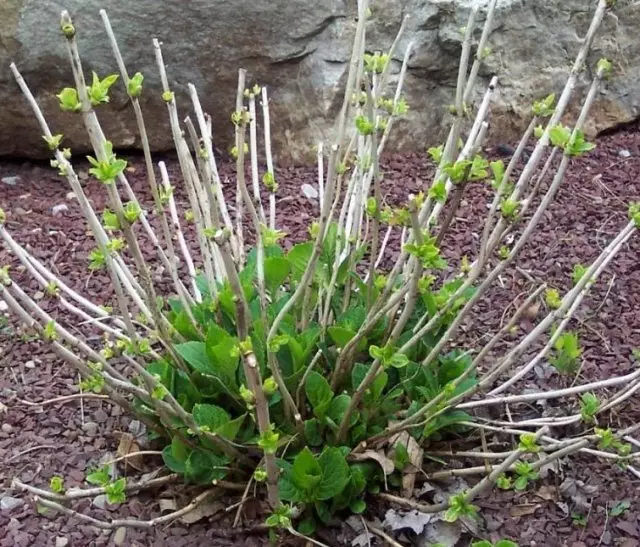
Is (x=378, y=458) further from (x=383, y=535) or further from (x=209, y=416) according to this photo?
(x=209, y=416)

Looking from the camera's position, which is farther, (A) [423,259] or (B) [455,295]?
(B) [455,295]

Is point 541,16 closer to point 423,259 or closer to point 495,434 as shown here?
point 495,434

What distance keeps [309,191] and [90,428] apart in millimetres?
1451

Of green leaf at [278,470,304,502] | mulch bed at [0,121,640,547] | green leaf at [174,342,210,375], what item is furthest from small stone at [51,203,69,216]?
green leaf at [278,470,304,502]

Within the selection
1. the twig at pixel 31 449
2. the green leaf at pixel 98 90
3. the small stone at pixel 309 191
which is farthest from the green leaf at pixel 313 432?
the small stone at pixel 309 191

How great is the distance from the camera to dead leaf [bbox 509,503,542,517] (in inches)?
78.6

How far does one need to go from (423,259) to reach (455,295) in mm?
171

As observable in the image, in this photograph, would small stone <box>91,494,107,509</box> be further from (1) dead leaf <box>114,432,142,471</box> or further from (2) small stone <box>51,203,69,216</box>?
(2) small stone <box>51,203,69,216</box>

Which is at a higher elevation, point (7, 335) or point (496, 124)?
point (496, 124)

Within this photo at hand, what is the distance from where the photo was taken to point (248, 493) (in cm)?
195

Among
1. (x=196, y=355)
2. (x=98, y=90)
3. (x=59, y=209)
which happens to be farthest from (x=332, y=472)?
(x=59, y=209)

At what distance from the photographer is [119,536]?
1.92 meters

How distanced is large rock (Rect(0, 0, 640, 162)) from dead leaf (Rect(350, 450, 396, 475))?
5.98ft

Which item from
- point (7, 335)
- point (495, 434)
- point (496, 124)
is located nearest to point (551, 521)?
point (495, 434)
